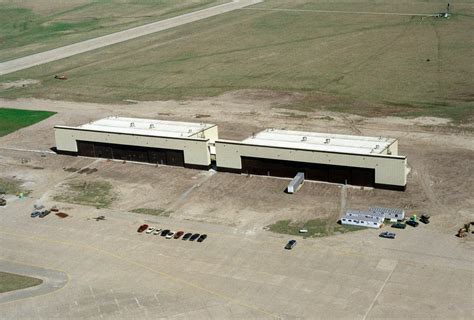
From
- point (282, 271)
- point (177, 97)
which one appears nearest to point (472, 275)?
point (282, 271)

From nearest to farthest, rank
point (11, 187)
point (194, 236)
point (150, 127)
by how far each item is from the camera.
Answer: point (194, 236)
point (11, 187)
point (150, 127)

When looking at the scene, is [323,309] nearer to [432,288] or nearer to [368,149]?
[432,288]

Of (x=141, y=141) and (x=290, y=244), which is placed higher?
(x=141, y=141)

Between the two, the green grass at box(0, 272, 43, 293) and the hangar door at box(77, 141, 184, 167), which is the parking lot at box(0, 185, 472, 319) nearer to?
the green grass at box(0, 272, 43, 293)

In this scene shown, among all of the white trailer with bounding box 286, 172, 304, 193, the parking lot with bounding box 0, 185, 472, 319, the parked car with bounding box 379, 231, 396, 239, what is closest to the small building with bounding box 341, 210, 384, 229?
the parking lot with bounding box 0, 185, 472, 319

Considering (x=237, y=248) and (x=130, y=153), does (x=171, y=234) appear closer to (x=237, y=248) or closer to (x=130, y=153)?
(x=237, y=248)

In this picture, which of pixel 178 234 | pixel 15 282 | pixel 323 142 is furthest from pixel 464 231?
pixel 15 282
